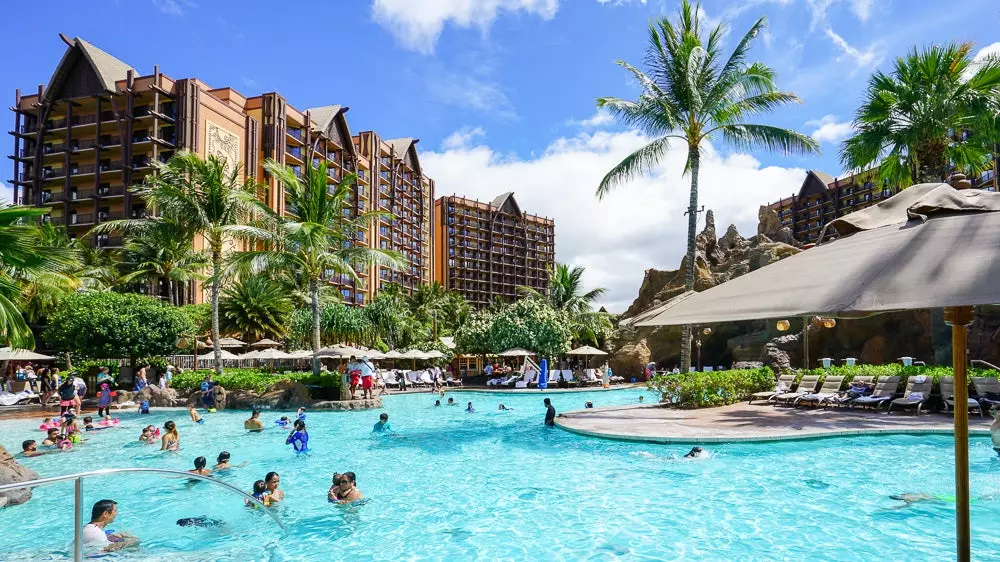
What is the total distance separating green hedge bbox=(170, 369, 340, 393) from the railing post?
18.0 m

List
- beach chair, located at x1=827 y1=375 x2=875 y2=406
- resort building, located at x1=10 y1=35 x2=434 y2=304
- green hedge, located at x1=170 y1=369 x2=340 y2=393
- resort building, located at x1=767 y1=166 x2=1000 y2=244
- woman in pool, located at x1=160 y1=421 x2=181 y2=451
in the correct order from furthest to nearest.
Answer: resort building, located at x1=767 y1=166 x2=1000 y2=244, resort building, located at x1=10 y1=35 x2=434 y2=304, green hedge, located at x1=170 y1=369 x2=340 y2=393, beach chair, located at x1=827 y1=375 x2=875 y2=406, woman in pool, located at x1=160 y1=421 x2=181 y2=451

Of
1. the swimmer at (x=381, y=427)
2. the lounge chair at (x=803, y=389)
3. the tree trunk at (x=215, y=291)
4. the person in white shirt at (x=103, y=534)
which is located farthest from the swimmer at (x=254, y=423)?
the lounge chair at (x=803, y=389)

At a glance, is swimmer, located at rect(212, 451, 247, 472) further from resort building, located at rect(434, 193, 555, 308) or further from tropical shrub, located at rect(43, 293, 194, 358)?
resort building, located at rect(434, 193, 555, 308)

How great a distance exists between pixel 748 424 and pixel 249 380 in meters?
16.9

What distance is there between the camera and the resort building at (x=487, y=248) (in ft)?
309

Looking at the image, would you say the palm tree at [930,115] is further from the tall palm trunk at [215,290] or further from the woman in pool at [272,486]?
the tall palm trunk at [215,290]

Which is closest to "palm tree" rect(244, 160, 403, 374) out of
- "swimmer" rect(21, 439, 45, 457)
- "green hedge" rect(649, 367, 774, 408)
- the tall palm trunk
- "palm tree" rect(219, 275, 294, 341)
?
the tall palm trunk

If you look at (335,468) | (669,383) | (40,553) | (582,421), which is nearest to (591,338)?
(669,383)

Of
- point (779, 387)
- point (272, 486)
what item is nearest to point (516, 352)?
point (779, 387)

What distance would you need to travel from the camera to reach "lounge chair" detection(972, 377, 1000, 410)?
1294cm

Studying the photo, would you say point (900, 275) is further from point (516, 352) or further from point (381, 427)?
point (516, 352)

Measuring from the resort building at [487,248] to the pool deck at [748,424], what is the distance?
244ft

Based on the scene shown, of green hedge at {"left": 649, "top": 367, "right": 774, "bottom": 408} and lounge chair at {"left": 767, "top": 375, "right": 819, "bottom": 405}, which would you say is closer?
lounge chair at {"left": 767, "top": 375, "right": 819, "bottom": 405}

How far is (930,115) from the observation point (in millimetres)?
16906
